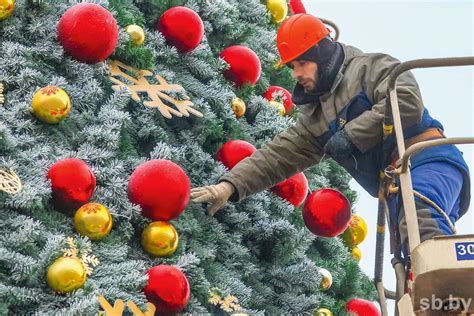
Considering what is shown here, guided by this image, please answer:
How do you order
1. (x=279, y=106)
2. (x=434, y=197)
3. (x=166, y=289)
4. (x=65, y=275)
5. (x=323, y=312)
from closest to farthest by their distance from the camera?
(x=65, y=275), (x=166, y=289), (x=434, y=197), (x=323, y=312), (x=279, y=106)

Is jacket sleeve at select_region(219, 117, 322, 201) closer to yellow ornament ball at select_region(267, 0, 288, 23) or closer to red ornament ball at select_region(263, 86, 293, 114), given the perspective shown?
red ornament ball at select_region(263, 86, 293, 114)

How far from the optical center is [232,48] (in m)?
4.92

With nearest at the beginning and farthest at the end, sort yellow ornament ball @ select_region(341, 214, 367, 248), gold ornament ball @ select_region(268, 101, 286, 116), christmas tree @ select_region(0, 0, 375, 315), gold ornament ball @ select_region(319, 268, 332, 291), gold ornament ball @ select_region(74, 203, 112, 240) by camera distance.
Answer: christmas tree @ select_region(0, 0, 375, 315) < gold ornament ball @ select_region(74, 203, 112, 240) < gold ornament ball @ select_region(319, 268, 332, 291) < gold ornament ball @ select_region(268, 101, 286, 116) < yellow ornament ball @ select_region(341, 214, 367, 248)

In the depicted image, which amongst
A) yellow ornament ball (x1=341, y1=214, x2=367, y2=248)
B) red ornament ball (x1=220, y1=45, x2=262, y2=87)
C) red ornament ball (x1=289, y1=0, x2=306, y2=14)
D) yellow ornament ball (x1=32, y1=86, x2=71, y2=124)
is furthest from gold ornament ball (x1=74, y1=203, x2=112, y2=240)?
red ornament ball (x1=289, y1=0, x2=306, y2=14)

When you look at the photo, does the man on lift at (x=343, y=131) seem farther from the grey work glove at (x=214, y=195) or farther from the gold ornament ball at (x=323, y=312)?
the gold ornament ball at (x=323, y=312)

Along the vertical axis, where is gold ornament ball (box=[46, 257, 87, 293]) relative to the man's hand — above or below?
above

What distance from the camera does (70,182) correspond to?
3.77 meters

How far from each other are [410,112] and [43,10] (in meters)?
1.59

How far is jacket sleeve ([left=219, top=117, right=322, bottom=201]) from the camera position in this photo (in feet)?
14.6

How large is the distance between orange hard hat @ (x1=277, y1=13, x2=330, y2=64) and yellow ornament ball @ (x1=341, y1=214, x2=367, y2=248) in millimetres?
1061

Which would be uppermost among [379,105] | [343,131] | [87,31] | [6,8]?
[6,8]

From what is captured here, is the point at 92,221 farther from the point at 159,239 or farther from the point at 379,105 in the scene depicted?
the point at 379,105

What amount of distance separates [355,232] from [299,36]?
1177mm

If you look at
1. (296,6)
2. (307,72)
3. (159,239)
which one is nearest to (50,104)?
(159,239)
